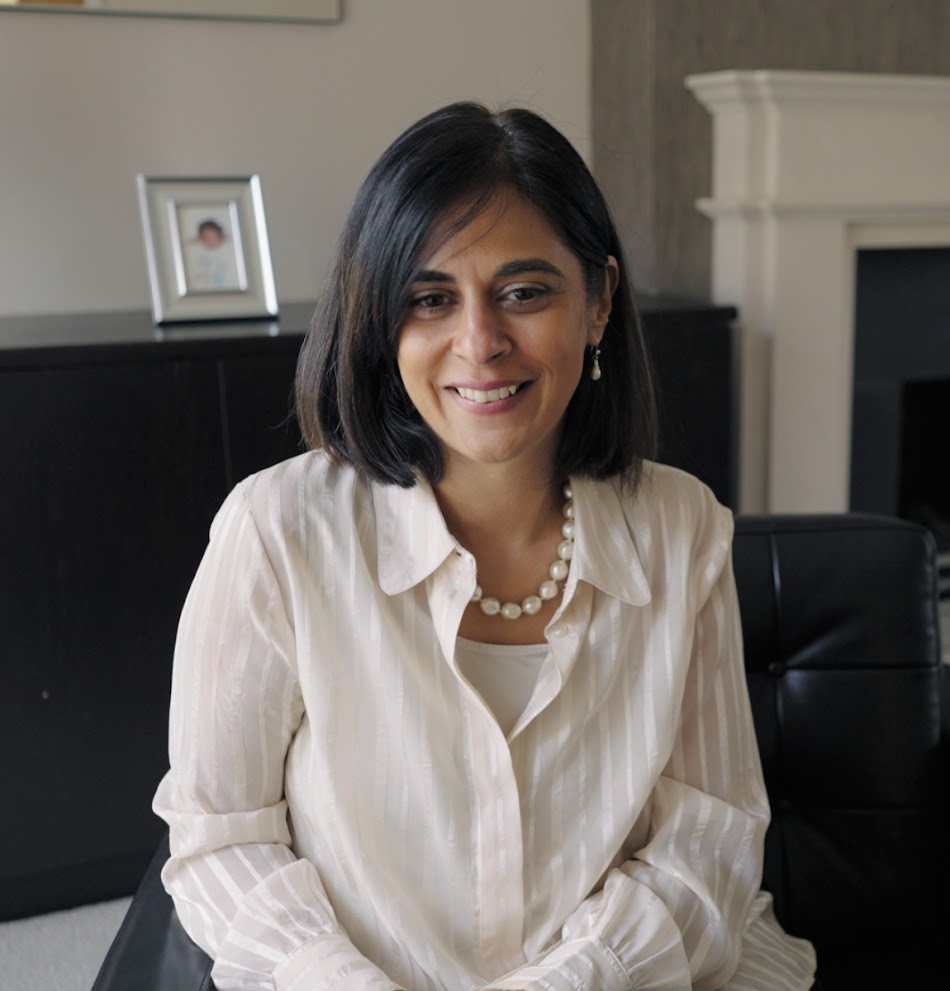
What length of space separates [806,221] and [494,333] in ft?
5.37

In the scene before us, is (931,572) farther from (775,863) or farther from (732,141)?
(732,141)

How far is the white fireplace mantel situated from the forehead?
1.50m

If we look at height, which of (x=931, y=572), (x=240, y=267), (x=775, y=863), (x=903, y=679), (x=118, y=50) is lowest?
(x=775, y=863)

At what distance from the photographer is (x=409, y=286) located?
39.1 inches

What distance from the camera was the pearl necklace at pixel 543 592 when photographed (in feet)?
3.60

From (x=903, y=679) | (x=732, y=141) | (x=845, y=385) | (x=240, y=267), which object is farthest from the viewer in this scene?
(x=845, y=385)

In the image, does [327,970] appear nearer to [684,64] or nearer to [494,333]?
[494,333]

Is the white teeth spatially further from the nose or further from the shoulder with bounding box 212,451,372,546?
the shoulder with bounding box 212,451,372,546

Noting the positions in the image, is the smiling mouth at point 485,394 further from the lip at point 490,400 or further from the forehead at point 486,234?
the forehead at point 486,234

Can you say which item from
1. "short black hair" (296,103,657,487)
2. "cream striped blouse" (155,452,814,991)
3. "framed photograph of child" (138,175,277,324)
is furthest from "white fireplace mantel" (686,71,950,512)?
"cream striped blouse" (155,452,814,991)

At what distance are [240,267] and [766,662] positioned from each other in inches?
47.0

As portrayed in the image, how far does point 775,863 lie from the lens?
135cm

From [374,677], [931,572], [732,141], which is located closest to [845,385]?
[732,141]

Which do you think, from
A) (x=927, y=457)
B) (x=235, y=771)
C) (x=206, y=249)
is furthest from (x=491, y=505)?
(x=927, y=457)
